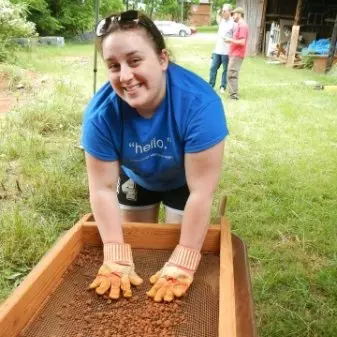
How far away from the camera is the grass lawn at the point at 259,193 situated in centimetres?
250

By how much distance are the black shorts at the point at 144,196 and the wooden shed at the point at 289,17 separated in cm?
1271

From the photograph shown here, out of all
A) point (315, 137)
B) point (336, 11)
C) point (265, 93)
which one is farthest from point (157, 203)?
point (336, 11)

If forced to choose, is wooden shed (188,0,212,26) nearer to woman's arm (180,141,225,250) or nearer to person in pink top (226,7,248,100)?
person in pink top (226,7,248,100)

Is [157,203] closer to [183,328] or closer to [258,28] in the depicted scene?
[183,328]

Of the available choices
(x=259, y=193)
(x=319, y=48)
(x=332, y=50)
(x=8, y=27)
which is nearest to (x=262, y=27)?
(x=319, y=48)

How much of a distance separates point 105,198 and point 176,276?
41cm

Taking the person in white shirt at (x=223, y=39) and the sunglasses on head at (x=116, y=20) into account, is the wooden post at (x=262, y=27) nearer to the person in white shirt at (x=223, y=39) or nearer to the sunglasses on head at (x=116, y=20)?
the person in white shirt at (x=223, y=39)

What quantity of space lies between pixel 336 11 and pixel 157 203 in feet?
48.7

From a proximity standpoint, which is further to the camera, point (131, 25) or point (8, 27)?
point (8, 27)

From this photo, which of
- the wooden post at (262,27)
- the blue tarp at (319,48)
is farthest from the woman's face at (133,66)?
the wooden post at (262,27)

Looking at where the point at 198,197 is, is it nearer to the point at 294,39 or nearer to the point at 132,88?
the point at 132,88

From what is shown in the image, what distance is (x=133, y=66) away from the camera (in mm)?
1438

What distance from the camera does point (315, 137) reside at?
5570mm

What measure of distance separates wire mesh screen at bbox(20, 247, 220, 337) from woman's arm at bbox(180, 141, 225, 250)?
5.7 inches
